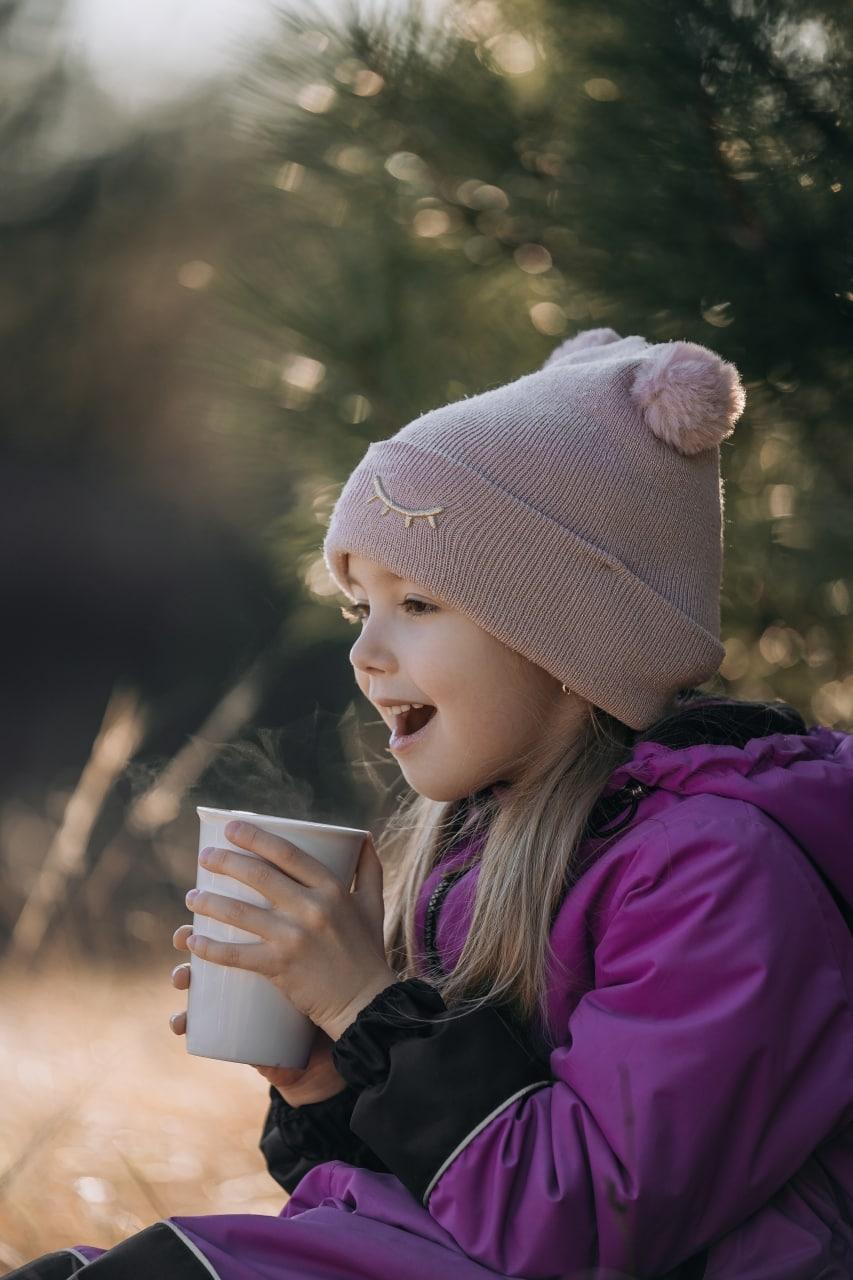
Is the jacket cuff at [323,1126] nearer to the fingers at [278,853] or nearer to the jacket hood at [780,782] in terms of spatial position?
the fingers at [278,853]

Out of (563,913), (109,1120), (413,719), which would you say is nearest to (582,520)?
(413,719)

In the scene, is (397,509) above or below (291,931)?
above

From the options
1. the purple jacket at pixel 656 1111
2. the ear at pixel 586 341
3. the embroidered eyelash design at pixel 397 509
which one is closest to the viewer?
the purple jacket at pixel 656 1111

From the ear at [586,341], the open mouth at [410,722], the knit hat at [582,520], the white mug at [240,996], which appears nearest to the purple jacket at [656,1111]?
the white mug at [240,996]

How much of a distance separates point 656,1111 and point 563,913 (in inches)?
10.3

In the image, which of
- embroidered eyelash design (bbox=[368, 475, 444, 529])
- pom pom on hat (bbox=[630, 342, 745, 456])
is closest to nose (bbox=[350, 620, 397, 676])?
embroidered eyelash design (bbox=[368, 475, 444, 529])

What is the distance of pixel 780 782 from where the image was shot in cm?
129

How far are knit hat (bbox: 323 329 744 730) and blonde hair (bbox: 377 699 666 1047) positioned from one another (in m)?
0.07

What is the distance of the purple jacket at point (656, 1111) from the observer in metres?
1.11

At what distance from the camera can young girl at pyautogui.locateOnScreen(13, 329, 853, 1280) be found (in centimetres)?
112

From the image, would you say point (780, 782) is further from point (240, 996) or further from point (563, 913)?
point (240, 996)

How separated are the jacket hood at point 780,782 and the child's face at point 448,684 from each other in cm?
14

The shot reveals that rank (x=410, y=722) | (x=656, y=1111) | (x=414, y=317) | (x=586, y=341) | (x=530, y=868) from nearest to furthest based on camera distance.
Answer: (x=656, y=1111), (x=530, y=868), (x=410, y=722), (x=586, y=341), (x=414, y=317)

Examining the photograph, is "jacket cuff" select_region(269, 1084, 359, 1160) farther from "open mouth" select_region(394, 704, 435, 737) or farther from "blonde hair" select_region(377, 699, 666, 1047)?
"open mouth" select_region(394, 704, 435, 737)
